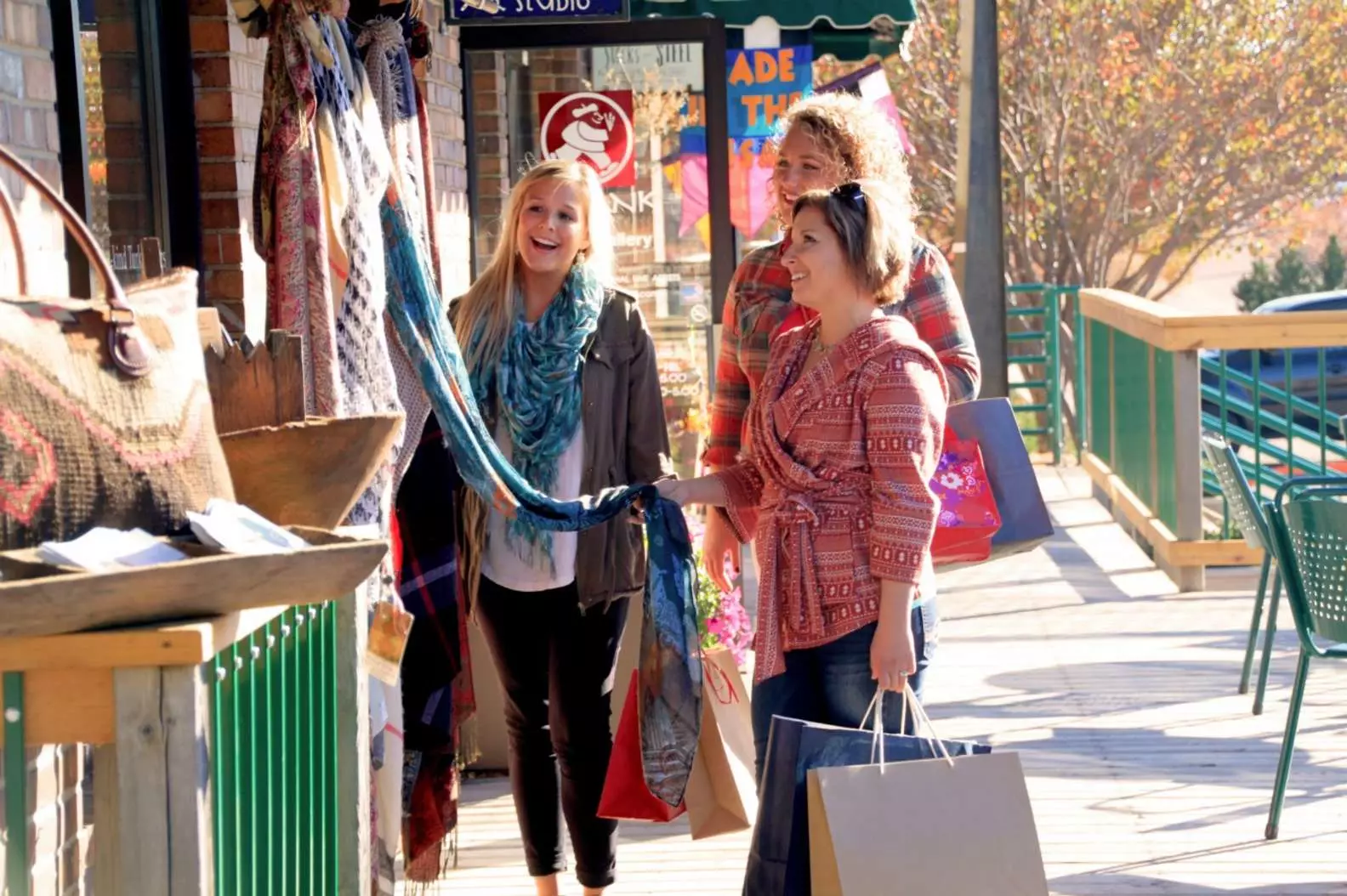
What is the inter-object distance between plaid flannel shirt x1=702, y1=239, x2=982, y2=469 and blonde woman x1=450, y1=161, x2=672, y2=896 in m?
0.21

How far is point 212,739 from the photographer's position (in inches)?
84.1

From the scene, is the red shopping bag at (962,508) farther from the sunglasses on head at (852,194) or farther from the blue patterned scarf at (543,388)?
the blue patterned scarf at (543,388)

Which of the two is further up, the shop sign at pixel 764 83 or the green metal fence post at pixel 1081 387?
the shop sign at pixel 764 83

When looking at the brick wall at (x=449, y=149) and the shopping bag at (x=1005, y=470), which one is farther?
the brick wall at (x=449, y=149)

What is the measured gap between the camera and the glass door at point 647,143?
6.43 meters

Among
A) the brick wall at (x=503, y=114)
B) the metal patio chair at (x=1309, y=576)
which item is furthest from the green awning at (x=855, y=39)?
the metal patio chair at (x=1309, y=576)

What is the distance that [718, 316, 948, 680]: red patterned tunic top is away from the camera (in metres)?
3.19

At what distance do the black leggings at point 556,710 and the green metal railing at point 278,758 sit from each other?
1.34 meters

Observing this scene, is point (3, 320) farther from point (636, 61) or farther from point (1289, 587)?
point (636, 61)

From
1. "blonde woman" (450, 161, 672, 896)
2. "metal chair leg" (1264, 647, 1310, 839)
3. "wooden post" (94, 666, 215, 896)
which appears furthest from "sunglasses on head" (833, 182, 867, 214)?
"metal chair leg" (1264, 647, 1310, 839)

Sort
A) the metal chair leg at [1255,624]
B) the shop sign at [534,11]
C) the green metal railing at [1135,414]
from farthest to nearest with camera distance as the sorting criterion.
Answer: the green metal railing at [1135,414], the metal chair leg at [1255,624], the shop sign at [534,11]

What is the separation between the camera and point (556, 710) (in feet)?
13.3

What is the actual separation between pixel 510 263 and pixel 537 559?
697mm

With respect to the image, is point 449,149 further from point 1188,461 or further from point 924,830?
point 924,830
